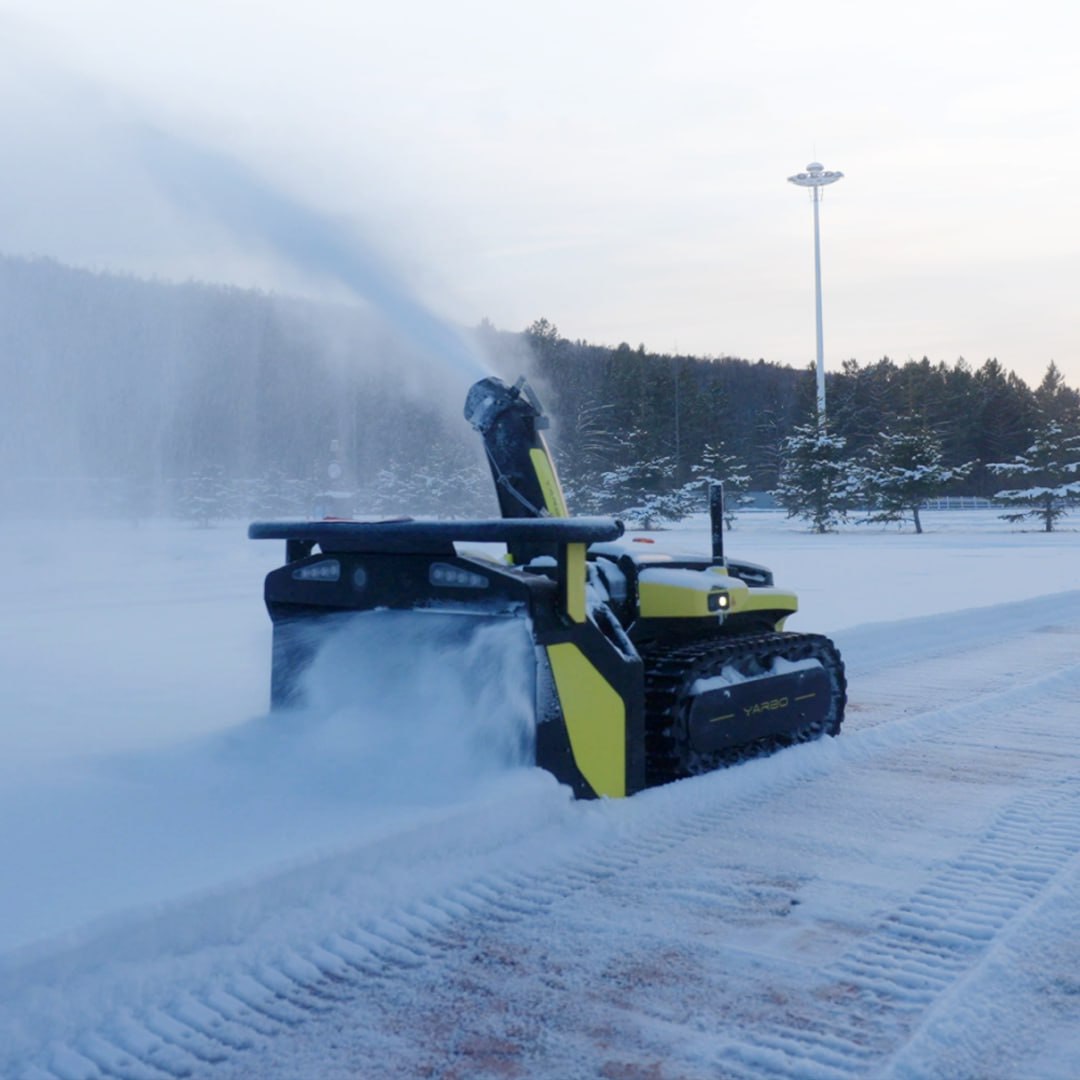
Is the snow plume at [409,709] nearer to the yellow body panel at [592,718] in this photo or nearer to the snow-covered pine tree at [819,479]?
the yellow body panel at [592,718]

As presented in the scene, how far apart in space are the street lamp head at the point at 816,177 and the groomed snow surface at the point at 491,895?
53.7 m

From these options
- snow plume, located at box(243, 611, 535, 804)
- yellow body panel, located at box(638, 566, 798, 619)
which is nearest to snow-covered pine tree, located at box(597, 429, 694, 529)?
yellow body panel, located at box(638, 566, 798, 619)

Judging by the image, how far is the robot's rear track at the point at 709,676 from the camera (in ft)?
17.9

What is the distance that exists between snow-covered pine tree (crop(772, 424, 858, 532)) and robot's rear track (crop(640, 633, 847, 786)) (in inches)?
1701

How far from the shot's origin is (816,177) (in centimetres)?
5681

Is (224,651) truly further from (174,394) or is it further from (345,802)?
(174,394)

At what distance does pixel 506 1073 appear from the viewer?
2.81 m

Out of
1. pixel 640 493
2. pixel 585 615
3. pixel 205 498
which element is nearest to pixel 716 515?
pixel 585 615

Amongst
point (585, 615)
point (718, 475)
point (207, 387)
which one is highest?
point (207, 387)

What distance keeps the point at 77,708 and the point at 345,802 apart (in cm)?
326

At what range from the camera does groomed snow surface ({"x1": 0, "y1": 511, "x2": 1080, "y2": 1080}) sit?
9.75ft

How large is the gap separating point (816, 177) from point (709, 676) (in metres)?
55.5

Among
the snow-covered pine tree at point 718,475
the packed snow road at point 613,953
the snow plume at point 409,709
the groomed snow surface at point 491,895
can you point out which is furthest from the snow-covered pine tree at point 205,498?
the snow-covered pine tree at point 718,475

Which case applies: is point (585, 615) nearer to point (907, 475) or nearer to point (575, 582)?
point (575, 582)
